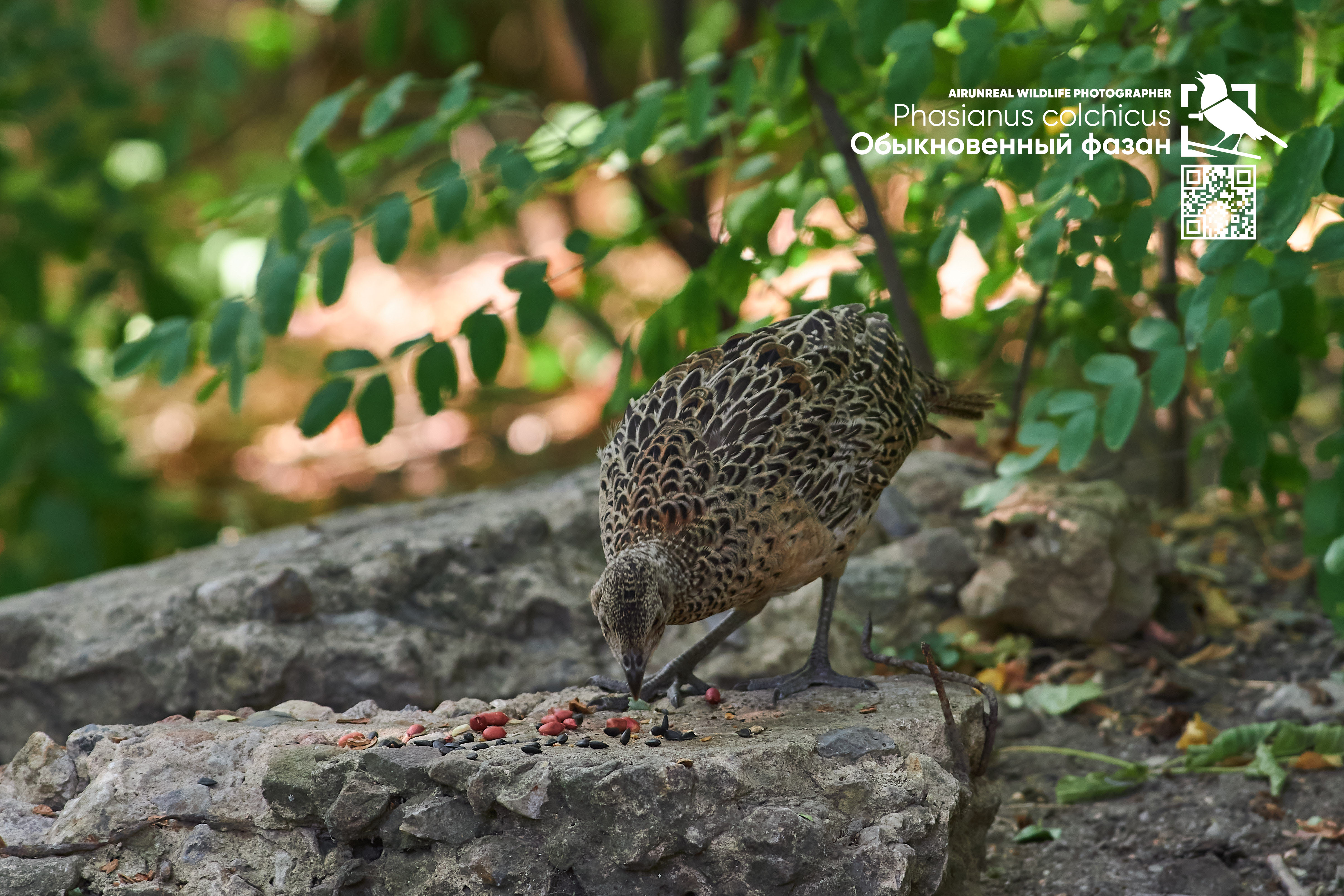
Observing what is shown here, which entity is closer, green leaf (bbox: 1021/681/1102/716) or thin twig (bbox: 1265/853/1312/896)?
thin twig (bbox: 1265/853/1312/896)

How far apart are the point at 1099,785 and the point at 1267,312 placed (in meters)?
1.69

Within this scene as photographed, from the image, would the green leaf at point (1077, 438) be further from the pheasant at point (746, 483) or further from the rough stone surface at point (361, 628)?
the rough stone surface at point (361, 628)

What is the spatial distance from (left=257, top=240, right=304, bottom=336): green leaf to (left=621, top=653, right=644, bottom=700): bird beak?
73.1 inches

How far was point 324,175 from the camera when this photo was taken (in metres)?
4.76

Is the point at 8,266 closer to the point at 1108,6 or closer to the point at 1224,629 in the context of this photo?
the point at 1108,6

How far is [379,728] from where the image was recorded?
3.42 meters

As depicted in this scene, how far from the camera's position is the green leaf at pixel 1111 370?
13.1 ft

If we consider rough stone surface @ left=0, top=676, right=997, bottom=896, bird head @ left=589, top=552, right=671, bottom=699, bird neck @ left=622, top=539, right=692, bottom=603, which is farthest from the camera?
bird neck @ left=622, top=539, right=692, bottom=603

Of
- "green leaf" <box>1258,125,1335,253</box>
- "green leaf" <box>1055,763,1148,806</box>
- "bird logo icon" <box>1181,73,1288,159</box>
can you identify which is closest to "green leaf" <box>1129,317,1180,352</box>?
"bird logo icon" <box>1181,73,1288,159</box>

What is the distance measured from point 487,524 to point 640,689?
5.96 ft

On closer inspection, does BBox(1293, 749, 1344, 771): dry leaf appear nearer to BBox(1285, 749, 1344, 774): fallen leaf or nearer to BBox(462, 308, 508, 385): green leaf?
BBox(1285, 749, 1344, 774): fallen leaf

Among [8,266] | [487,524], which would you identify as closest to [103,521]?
[8,266]

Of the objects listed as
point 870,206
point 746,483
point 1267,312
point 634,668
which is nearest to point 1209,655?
point 1267,312

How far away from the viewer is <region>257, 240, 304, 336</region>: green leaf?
4293 mm
